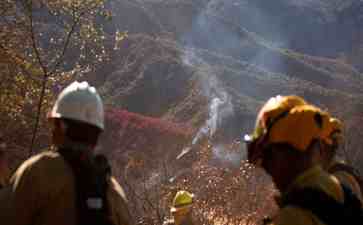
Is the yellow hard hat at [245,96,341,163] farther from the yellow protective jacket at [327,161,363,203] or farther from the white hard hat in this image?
the yellow protective jacket at [327,161,363,203]

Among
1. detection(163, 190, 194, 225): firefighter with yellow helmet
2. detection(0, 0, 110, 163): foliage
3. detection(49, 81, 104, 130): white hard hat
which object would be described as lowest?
detection(163, 190, 194, 225): firefighter with yellow helmet

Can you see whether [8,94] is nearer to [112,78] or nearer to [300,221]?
[300,221]

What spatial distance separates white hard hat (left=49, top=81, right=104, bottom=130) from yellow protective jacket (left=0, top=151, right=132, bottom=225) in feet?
0.68

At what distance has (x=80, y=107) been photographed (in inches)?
104

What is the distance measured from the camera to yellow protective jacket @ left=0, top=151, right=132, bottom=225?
2.46m

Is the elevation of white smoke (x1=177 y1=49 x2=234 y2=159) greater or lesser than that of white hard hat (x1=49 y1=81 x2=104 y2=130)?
lesser

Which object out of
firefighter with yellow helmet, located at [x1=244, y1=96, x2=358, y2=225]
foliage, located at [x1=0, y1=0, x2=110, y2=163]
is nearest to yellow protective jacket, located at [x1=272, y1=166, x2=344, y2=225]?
firefighter with yellow helmet, located at [x1=244, y1=96, x2=358, y2=225]

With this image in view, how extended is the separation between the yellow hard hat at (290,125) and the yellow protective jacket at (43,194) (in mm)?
815

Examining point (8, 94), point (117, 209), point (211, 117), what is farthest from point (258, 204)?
point (211, 117)

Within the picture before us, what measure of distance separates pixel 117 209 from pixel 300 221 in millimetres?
998

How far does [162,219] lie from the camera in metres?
9.28

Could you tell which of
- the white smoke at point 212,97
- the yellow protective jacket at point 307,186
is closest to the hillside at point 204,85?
the white smoke at point 212,97

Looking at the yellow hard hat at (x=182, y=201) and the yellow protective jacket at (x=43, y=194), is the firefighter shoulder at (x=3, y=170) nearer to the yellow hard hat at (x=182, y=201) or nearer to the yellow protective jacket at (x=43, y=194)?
the yellow protective jacket at (x=43, y=194)

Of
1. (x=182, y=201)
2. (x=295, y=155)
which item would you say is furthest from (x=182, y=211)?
(x=295, y=155)
